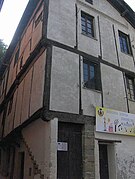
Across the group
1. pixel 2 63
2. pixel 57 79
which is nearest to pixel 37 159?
pixel 57 79

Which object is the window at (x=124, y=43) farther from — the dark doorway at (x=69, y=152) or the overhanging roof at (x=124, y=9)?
the dark doorway at (x=69, y=152)

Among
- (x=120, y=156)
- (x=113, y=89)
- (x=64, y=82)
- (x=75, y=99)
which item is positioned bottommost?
(x=120, y=156)

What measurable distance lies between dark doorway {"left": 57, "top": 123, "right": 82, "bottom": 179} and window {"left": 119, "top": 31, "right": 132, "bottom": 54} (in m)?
6.34

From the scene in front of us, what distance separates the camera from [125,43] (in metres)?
11.8

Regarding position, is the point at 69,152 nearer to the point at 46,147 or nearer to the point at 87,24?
the point at 46,147

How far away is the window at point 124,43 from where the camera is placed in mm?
11447

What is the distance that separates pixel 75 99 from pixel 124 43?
6.17 meters

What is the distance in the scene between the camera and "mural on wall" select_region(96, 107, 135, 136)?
7.95 metres

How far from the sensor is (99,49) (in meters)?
9.65

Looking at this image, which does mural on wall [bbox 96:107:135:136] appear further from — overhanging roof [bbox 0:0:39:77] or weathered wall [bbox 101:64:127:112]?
overhanging roof [bbox 0:0:39:77]

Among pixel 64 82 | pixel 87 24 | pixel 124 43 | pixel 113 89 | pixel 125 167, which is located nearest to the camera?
pixel 64 82

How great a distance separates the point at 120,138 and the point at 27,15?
885 cm

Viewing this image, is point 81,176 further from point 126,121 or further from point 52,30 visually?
point 52,30

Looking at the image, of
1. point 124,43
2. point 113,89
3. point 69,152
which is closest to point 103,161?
point 69,152
